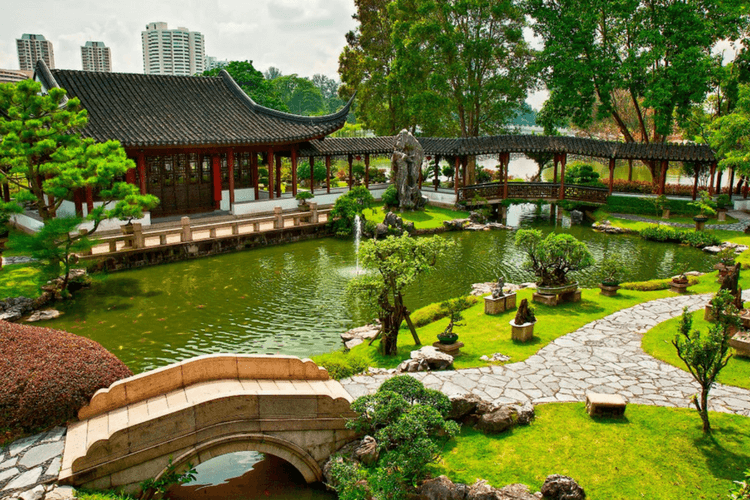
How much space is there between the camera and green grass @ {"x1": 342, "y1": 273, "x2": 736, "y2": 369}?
1255cm

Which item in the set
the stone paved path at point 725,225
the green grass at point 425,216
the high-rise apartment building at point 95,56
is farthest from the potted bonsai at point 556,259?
the high-rise apartment building at point 95,56

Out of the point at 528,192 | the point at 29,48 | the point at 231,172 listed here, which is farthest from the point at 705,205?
the point at 29,48

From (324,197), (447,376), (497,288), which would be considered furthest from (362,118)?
(447,376)

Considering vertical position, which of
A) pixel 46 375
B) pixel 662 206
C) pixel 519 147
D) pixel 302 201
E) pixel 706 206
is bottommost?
pixel 46 375

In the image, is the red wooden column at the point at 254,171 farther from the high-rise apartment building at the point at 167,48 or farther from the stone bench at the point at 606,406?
the high-rise apartment building at the point at 167,48

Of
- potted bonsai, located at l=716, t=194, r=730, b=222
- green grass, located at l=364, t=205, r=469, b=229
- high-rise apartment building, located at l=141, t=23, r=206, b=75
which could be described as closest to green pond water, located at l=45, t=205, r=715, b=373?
green grass, located at l=364, t=205, r=469, b=229

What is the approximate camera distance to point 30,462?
8.03 meters

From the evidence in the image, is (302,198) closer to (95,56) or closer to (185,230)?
Result: (185,230)

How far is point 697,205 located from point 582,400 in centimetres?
2234

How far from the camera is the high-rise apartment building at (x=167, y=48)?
415 feet

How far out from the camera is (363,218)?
27125 millimetres

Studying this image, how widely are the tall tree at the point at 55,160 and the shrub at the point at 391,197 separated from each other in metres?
13.4

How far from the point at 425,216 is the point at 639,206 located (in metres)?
10.7

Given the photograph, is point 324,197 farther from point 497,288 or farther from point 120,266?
point 497,288
